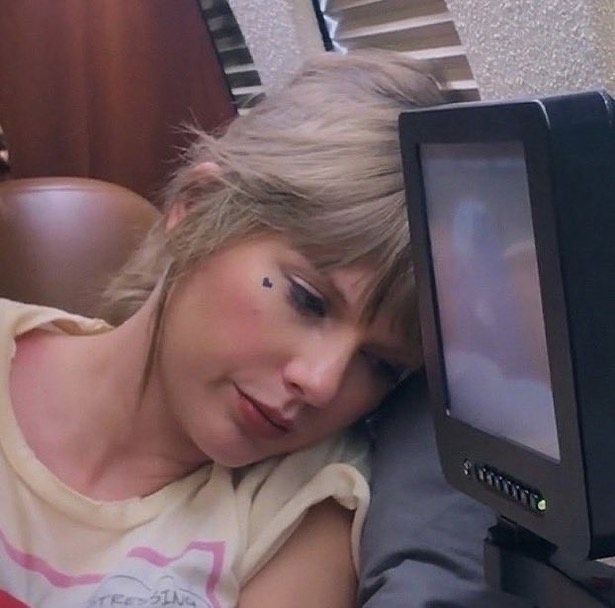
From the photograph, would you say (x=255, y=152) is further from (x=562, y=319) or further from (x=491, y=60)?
(x=562, y=319)

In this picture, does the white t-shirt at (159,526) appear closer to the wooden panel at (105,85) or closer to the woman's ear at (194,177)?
the woman's ear at (194,177)

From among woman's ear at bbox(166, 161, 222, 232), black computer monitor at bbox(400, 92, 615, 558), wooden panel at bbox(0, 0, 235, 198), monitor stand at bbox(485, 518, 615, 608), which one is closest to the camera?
black computer monitor at bbox(400, 92, 615, 558)

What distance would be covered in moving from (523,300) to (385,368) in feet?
1.52

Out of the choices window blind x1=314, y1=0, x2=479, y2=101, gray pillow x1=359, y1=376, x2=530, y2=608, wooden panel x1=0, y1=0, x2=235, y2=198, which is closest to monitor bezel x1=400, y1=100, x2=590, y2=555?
gray pillow x1=359, y1=376, x2=530, y2=608

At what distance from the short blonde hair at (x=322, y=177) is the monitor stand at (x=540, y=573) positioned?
30 centimetres

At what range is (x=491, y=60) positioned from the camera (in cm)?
123

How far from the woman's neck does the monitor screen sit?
477 mm

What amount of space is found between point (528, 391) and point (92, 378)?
632mm

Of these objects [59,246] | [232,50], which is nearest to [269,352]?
[59,246]

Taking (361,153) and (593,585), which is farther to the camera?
(361,153)

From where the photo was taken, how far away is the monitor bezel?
576 mm

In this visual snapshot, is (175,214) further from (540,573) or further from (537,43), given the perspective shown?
(540,573)

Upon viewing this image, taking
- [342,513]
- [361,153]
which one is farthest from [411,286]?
[342,513]

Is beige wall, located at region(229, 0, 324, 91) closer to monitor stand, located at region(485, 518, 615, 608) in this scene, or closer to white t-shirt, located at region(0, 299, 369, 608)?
white t-shirt, located at region(0, 299, 369, 608)
